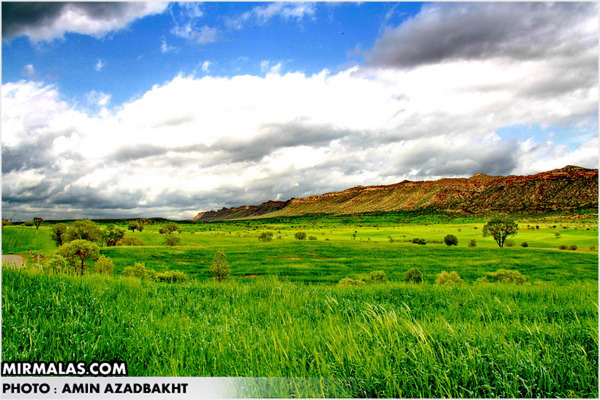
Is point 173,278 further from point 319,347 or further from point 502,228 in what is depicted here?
point 502,228

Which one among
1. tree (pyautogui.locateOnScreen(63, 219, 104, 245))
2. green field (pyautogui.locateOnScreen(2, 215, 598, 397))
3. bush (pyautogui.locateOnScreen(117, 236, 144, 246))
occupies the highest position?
green field (pyautogui.locateOnScreen(2, 215, 598, 397))

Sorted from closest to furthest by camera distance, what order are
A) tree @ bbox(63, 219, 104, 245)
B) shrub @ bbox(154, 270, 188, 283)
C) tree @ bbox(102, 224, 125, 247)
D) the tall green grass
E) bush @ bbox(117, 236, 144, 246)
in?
the tall green grass → shrub @ bbox(154, 270, 188, 283) → tree @ bbox(63, 219, 104, 245) → bush @ bbox(117, 236, 144, 246) → tree @ bbox(102, 224, 125, 247)

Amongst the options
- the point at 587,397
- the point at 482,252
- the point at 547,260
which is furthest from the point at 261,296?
the point at 482,252

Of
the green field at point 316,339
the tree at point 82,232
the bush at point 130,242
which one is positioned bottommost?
the bush at point 130,242

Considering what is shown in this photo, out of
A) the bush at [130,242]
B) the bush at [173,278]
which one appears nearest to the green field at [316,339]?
the bush at [173,278]

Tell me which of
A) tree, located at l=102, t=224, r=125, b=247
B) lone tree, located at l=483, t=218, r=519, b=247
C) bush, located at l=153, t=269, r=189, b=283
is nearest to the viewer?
bush, located at l=153, t=269, r=189, b=283

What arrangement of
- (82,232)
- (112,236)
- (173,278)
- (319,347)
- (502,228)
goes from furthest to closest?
1. (112,236)
2. (502,228)
3. (82,232)
4. (173,278)
5. (319,347)

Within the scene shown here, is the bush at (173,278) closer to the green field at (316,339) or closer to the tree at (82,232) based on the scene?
the green field at (316,339)

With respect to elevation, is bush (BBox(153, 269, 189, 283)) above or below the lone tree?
above

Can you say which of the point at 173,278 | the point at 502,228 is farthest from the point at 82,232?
the point at 502,228

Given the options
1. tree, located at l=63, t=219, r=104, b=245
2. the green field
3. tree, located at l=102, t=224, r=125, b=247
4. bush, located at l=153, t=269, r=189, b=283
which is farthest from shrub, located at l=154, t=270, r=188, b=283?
tree, located at l=102, t=224, r=125, b=247

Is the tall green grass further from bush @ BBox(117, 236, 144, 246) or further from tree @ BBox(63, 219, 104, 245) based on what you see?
bush @ BBox(117, 236, 144, 246)

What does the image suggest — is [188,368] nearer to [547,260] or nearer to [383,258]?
[383,258]

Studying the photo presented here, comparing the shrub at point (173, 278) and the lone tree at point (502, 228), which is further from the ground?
the shrub at point (173, 278)
